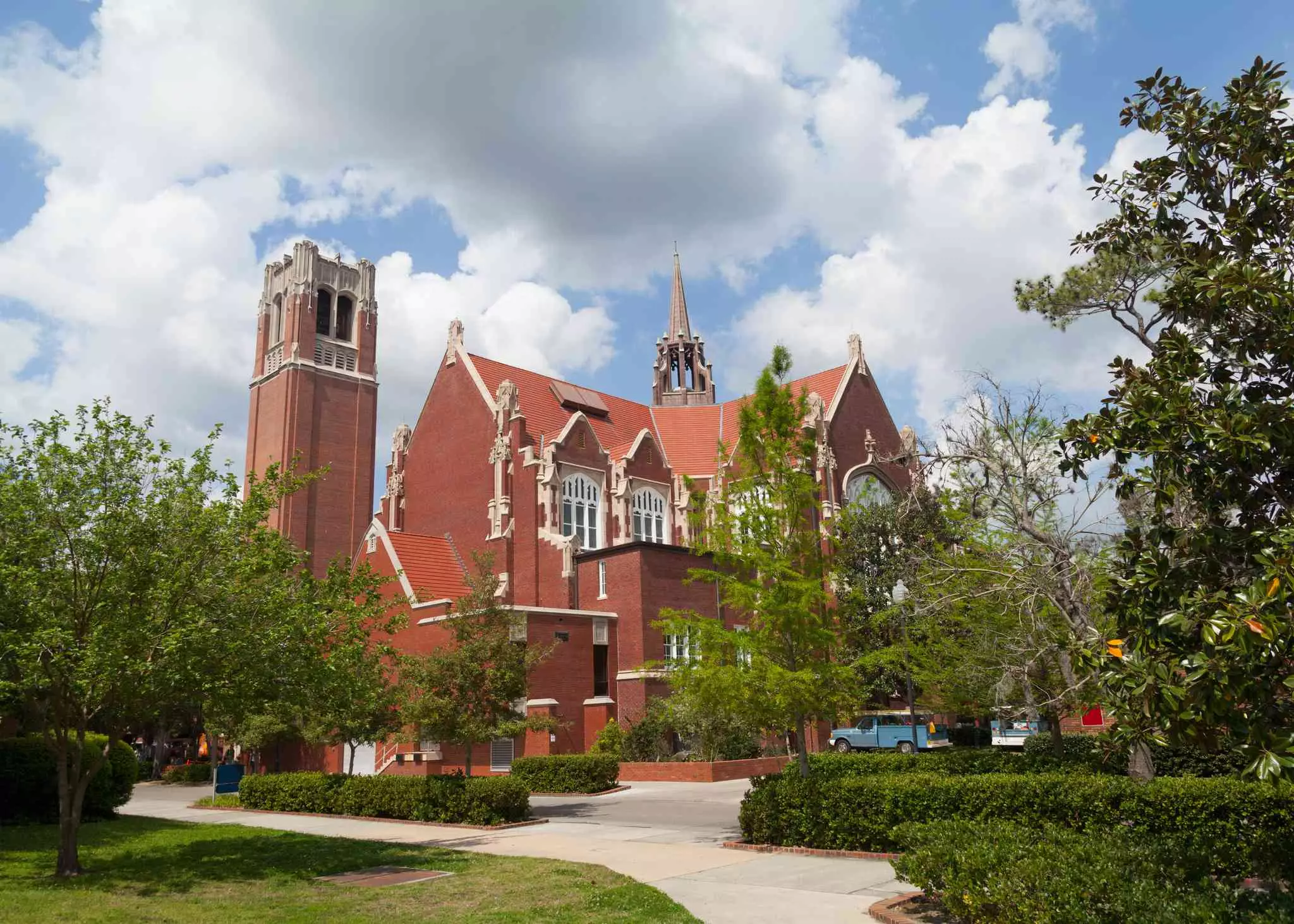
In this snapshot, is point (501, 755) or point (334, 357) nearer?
point (501, 755)

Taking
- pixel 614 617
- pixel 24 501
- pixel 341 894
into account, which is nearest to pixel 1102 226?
pixel 341 894

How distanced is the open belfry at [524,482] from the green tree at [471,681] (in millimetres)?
5382

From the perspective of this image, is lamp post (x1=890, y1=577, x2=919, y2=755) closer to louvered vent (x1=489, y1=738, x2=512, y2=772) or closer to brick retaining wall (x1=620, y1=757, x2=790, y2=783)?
brick retaining wall (x1=620, y1=757, x2=790, y2=783)

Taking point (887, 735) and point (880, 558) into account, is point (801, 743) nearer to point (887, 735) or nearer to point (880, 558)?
point (887, 735)

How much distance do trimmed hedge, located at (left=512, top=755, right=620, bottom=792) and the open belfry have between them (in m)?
2.75

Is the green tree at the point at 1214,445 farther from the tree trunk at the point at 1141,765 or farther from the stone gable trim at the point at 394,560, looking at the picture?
the stone gable trim at the point at 394,560

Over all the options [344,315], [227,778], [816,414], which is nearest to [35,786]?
[227,778]

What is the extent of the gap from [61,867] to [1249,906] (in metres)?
14.6

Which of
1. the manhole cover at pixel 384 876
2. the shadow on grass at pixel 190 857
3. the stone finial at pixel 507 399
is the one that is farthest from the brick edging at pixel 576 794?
the stone finial at pixel 507 399

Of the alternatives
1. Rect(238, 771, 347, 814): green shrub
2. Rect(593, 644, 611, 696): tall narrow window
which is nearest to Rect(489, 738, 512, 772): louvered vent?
Rect(593, 644, 611, 696): tall narrow window

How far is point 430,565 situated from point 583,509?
7620mm

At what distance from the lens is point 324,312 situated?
58.8 metres

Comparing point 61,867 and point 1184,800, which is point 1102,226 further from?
point 61,867

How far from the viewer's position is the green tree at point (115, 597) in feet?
42.3
